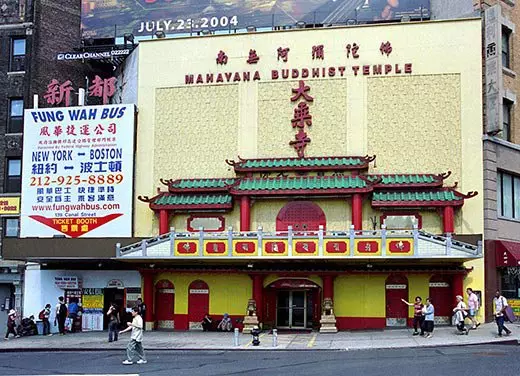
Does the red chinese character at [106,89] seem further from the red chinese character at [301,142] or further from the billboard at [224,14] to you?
the red chinese character at [301,142]

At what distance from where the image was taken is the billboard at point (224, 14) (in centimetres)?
4469

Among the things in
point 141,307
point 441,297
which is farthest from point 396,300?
point 141,307

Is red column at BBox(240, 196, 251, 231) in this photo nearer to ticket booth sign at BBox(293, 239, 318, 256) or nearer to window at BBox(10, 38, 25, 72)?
ticket booth sign at BBox(293, 239, 318, 256)

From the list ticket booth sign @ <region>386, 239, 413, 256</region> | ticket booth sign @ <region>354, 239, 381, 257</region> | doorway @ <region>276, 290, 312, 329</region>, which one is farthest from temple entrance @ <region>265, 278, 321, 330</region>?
ticket booth sign @ <region>386, 239, 413, 256</region>

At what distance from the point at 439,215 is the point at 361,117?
5828mm

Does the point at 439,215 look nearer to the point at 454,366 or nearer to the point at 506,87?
the point at 506,87

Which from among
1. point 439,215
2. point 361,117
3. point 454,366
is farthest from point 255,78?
point 454,366

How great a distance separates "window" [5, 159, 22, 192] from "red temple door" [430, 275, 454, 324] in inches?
863

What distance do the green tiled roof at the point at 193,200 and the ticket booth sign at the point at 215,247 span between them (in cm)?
296

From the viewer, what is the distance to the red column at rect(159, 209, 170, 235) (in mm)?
36469

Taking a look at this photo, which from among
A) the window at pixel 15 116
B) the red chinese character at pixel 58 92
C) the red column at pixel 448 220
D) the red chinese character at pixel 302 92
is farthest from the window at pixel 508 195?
the window at pixel 15 116

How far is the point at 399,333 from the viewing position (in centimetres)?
3216

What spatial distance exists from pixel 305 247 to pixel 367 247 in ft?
8.56

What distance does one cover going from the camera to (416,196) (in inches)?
1347
